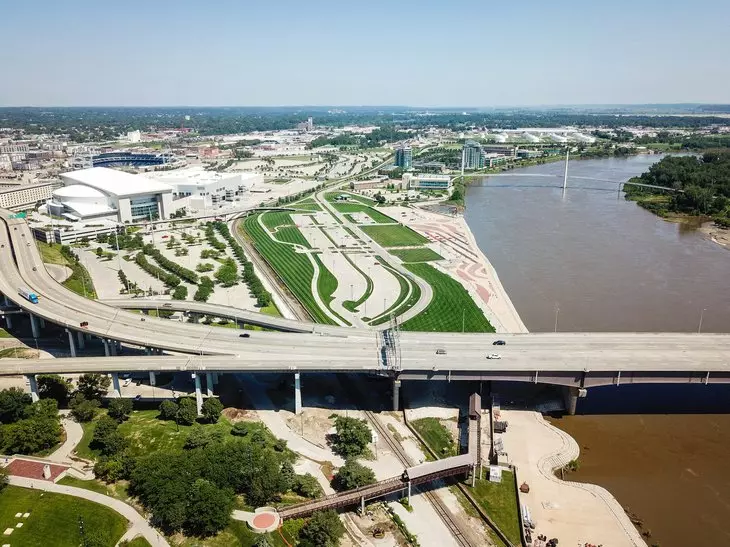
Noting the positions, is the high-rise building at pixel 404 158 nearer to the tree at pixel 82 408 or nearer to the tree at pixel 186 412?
the tree at pixel 186 412

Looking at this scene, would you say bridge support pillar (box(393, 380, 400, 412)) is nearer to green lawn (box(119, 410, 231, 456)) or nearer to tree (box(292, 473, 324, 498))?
tree (box(292, 473, 324, 498))

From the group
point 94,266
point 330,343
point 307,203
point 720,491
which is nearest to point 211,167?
point 307,203

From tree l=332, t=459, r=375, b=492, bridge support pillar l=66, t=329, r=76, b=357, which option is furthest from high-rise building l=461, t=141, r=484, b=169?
tree l=332, t=459, r=375, b=492

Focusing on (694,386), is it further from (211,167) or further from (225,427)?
(211,167)

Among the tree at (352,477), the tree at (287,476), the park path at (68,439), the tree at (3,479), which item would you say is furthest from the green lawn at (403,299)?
the tree at (3,479)

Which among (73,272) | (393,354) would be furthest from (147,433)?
(73,272)

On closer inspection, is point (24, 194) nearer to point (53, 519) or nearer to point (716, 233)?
point (53, 519)

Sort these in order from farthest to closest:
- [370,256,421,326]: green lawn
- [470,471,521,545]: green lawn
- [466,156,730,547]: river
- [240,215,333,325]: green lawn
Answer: [240,215,333,325]: green lawn
[370,256,421,326]: green lawn
[466,156,730,547]: river
[470,471,521,545]: green lawn
